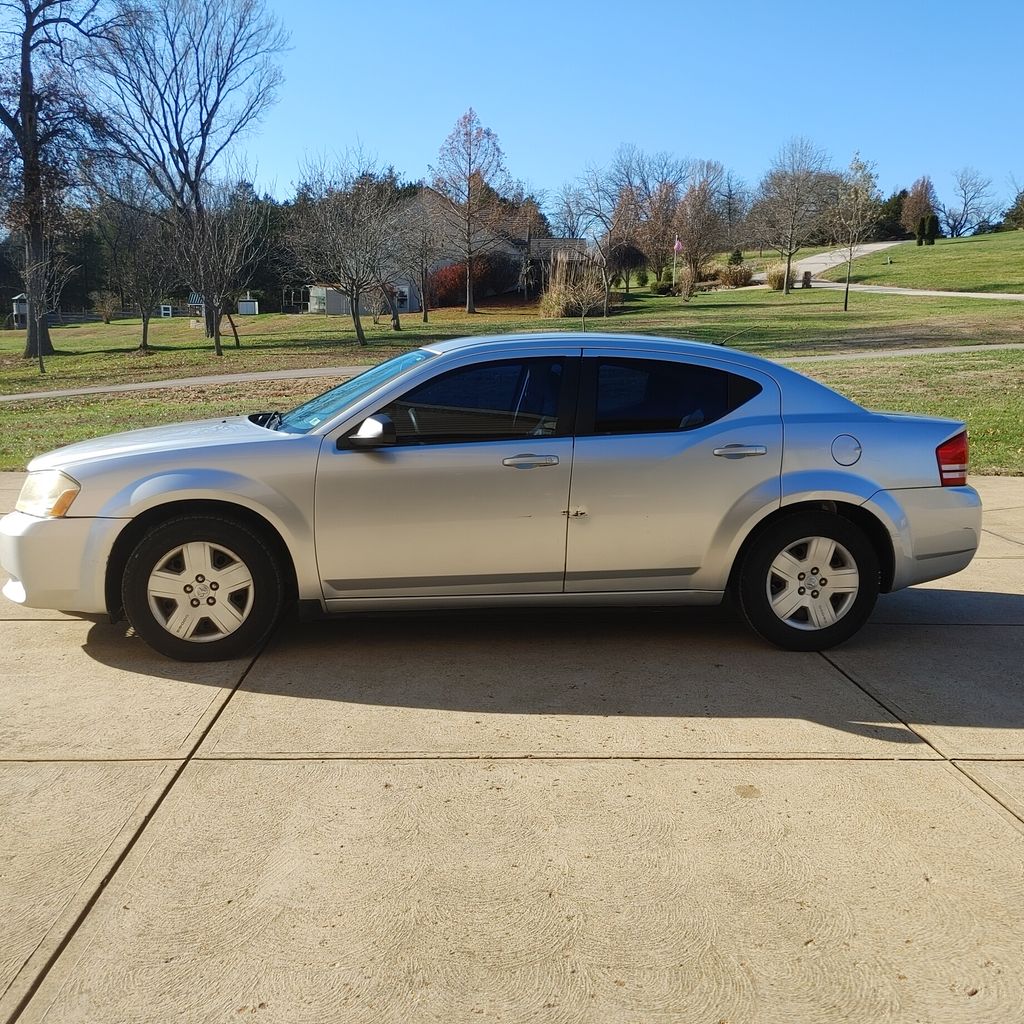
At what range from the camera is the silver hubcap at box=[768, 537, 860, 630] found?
501 cm

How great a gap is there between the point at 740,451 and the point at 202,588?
2681 mm

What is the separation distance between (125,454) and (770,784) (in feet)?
10.7

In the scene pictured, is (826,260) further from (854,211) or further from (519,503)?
(519,503)

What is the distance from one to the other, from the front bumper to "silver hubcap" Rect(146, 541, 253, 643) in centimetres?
26

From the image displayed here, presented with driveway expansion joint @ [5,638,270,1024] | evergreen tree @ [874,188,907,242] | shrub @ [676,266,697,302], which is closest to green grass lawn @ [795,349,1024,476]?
driveway expansion joint @ [5,638,270,1024]

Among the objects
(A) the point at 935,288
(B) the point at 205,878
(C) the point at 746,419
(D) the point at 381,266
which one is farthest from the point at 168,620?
(A) the point at 935,288

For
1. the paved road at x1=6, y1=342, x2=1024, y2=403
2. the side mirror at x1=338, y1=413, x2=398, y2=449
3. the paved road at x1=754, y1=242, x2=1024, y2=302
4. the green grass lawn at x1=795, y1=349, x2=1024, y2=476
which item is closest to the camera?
the side mirror at x1=338, y1=413, x2=398, y2=449

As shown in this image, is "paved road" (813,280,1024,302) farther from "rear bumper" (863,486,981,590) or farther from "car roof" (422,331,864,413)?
"car roof" (422,331,864,413)

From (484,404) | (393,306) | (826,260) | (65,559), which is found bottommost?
(65,559)

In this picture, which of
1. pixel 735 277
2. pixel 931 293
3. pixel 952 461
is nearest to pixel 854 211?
pixel 931 293

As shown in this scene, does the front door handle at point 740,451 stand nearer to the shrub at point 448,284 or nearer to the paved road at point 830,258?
the shrub at point 448,284

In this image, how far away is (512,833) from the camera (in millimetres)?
3268

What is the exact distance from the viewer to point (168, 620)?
15.6 feet

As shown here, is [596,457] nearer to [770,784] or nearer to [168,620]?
[770,784]
